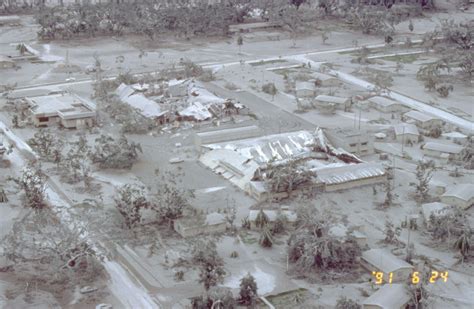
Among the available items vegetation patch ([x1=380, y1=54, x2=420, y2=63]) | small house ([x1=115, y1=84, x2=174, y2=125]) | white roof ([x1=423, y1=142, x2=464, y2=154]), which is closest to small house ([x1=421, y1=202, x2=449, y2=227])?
white roof ([x1=423, y1=142, x2=464, y2=154])

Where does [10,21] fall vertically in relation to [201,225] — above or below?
above

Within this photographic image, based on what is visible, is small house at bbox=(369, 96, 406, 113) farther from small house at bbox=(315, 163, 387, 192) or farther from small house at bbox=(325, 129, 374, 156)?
small house at bbox=(315, 163, 387, 192)

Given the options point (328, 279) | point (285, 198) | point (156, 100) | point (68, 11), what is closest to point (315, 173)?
point (285, 198)

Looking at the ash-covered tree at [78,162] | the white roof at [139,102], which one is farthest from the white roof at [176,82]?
the ash-covered tree at [78,162]

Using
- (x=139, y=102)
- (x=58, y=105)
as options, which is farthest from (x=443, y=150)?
(x=58, y=105)

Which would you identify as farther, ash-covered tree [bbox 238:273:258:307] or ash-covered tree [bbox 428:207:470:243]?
ash-covered tree [bbox 428:207:470:243]

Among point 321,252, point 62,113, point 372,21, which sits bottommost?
point 321,252

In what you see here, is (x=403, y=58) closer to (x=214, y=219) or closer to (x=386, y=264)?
(x=214, y=219)
